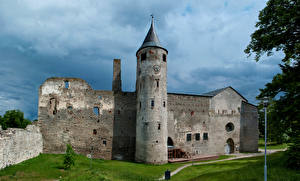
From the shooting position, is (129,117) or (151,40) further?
(129,117)

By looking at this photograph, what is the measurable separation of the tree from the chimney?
20816mm

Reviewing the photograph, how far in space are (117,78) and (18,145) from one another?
630 inches

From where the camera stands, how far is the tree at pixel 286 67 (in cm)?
Result: 1357

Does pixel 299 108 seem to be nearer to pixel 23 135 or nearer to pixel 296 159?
pixel 296 159

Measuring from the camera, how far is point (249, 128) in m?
36.0

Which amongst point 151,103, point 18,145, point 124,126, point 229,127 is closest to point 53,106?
point 18,145

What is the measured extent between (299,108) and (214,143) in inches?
872

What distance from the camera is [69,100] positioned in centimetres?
2805

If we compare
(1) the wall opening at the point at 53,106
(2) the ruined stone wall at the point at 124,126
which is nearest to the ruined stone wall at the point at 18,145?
(1) the wall opening at the point at 53,106

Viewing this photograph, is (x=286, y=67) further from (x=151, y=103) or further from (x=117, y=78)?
(x=117, y=78)

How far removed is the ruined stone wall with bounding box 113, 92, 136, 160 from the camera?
28766 mm

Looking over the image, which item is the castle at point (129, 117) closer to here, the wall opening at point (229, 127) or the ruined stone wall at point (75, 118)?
the ruined stone wall at point (75, 118)

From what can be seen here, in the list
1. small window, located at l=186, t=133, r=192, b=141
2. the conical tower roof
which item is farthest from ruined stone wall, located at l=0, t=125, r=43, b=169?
small window, located at l=186, t=133, r=192, b=141

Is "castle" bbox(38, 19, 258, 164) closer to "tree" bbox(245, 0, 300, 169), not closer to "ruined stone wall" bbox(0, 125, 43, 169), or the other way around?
"ruined stone wall" bbox(0, 125, 43, 169)
